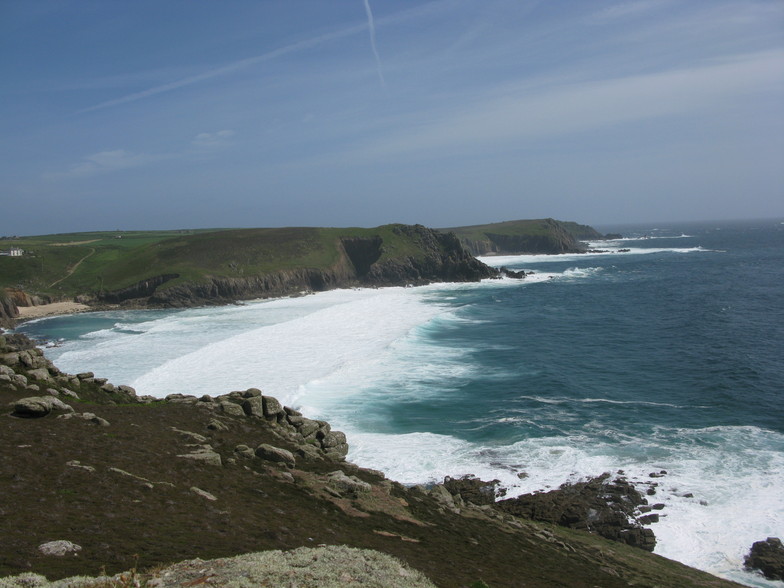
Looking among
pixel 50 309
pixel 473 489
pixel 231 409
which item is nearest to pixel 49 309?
pixel 50 309

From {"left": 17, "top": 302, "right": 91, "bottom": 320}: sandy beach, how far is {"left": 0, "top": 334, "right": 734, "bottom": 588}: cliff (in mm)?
73308

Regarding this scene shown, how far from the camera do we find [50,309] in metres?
93.8

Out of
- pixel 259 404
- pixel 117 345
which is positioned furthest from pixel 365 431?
pixel 117 345

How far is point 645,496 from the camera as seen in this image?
950 inches

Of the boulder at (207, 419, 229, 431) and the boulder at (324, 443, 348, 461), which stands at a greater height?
the boulder at (207, 419, 229, 431)

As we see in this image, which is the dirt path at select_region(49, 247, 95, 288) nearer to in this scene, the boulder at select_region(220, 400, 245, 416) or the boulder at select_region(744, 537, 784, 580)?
the boulder at select_region(220, 400, 245, 416)

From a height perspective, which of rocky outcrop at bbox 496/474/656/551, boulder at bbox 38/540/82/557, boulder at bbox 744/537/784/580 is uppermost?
boulder at bbox 38/540/82/557

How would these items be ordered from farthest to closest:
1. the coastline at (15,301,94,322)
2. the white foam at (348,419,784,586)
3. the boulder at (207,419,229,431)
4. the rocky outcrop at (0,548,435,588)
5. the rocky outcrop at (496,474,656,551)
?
the coastline at (15,301,94,322)
the boulder at (207,419,229,431)
the rocky outcrop at (496,474,656,551)
the white foam at (348,419,784,586)
the rocky outcrop at (0,548,435,588)

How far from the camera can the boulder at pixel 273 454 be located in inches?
801

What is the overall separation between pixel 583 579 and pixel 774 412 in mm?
24998

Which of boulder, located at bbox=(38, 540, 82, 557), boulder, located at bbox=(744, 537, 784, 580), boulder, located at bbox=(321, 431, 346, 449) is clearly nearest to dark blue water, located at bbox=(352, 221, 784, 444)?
boulder, located at bbox=(321, 431, 346, 449)

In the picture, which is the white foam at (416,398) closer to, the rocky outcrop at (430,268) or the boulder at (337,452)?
the boulder at (337,452)

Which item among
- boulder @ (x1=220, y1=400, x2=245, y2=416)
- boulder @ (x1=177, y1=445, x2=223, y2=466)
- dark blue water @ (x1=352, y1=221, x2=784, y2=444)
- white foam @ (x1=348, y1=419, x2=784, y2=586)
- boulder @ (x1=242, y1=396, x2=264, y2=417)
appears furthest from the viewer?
dark blue water @ (x1=352, y1=221, x2=784, y2=444)

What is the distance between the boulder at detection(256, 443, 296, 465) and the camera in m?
20.4
